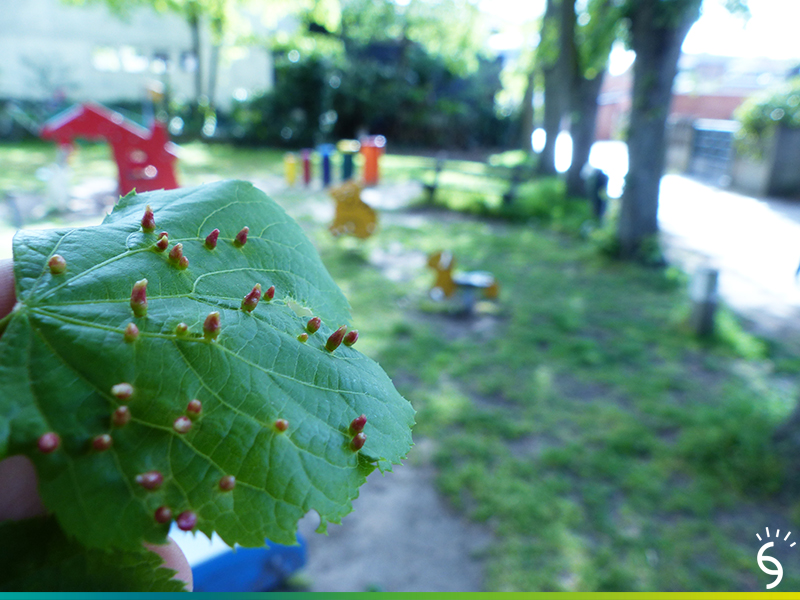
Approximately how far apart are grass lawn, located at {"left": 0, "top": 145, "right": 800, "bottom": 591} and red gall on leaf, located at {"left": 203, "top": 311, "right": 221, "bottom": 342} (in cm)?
313

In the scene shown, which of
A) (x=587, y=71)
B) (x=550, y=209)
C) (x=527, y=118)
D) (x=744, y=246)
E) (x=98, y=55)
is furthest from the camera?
(x=98, y=55)

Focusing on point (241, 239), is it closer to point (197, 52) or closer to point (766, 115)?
point (766, 115)

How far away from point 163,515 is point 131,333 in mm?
226

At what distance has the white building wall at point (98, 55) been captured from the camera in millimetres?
22359

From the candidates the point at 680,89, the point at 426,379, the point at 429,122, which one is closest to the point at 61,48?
the point at 429,122

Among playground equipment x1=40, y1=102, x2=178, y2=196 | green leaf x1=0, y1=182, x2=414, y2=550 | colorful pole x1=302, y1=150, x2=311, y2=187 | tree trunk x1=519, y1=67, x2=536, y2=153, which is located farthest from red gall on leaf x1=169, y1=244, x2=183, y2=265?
tree trunk x1=519, y1=67, x2=536, y2=153

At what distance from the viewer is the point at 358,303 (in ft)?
24.4

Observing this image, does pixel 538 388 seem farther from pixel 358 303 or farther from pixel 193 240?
pixel 193 240

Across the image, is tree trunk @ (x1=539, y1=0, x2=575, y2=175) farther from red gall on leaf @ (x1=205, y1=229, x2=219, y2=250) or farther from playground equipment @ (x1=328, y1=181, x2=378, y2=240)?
red gall on leaf @ (x1=205, y1=229, x2=219, y2=250)

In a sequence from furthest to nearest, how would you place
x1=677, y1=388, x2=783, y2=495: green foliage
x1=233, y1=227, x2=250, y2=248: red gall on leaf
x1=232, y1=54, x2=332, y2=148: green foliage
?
1. x1=232, y1=54, x2=332, y2=148: green foliage
2. x1=677, y1=388, x2=783, y2=495: green foliage
3. x1=233, y1=227, x2=250, y2=248: red gall on leaf

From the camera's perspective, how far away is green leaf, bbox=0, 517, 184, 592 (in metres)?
0.71

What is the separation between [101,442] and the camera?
2.17 ft
